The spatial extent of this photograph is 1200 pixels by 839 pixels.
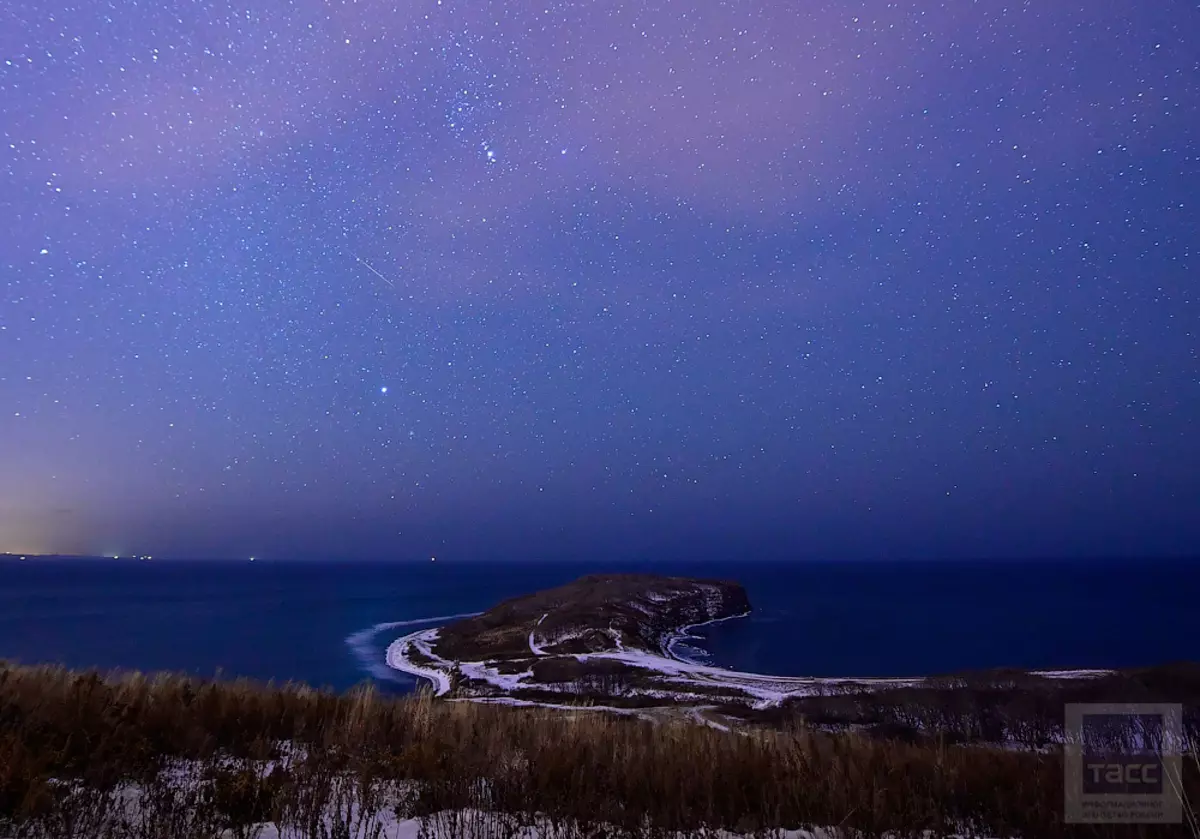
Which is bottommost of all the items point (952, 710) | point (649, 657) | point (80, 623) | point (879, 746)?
point (80, 623)

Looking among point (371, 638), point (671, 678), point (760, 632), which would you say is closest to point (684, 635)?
point (760, 632)

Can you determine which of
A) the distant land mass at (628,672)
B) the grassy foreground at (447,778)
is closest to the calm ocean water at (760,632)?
the distant land mass at (628,672)

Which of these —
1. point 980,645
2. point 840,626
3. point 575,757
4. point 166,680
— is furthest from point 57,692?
point 840,626

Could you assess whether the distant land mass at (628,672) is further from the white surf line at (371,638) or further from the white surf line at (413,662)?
the white surf line at (371,638)

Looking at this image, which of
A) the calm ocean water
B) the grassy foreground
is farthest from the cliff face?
the grassy foreground

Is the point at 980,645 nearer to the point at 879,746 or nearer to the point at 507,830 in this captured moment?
the point at 879,746

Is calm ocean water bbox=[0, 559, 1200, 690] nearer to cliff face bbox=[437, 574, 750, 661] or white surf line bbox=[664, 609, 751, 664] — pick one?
white surf line bbox=[664, 609, 751, 664]

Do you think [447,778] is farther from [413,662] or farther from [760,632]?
[760,632]
